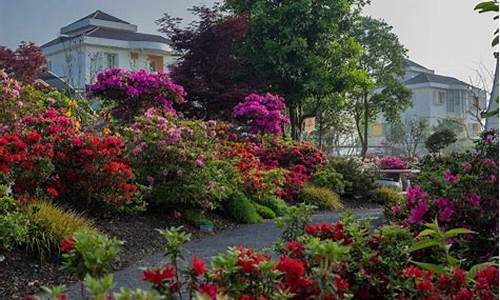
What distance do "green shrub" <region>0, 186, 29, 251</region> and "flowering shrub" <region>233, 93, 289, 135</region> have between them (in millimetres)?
6962

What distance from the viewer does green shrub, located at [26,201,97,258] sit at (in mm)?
4312

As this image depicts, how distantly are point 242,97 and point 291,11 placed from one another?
341cm

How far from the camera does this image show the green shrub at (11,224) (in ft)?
13.1

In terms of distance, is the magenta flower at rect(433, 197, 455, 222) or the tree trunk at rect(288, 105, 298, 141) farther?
the tree trunk at rect(288, 105, 298, 141)

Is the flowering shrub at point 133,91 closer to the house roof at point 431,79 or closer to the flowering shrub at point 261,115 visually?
the flowering shrub at point 261,115

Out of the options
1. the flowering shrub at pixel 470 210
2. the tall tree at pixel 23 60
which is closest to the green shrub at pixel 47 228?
the flowering shrub at pixel 470 210

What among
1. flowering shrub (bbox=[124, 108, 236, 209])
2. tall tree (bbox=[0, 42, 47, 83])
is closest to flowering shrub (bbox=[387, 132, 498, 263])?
flowering shrub (bbox=[124, 108, 236, 209])

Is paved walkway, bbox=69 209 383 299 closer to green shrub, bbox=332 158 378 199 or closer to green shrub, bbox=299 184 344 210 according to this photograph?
green shrub, bbox=299 184 344 210

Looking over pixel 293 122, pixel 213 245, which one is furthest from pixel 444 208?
pixel 293 122

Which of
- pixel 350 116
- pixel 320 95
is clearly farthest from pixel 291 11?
pixel 350 116

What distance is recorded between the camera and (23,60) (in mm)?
15398

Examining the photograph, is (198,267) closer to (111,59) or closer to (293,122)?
(293,122)

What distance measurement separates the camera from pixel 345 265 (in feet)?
7.34

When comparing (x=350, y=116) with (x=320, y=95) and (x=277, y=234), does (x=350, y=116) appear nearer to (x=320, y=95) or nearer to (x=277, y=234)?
(x=320, y=95)
